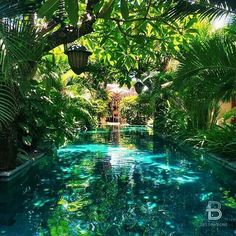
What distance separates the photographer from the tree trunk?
6.64 m

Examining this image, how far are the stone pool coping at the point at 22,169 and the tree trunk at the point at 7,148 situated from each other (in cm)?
17

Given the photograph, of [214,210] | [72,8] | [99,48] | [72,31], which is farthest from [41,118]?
[72,8]

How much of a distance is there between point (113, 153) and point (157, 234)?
7.00 metres

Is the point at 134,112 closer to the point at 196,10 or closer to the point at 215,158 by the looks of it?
the point at 215,158

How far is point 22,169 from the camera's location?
7355 millimetres

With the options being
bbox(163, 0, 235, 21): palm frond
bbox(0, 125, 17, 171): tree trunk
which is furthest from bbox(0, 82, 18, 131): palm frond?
bbox(163, 0, 235, 21): palm frond

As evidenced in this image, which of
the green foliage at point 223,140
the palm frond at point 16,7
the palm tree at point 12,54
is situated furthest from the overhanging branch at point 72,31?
the green foliage at point 223,140

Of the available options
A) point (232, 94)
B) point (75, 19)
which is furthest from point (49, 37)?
point (75, 19)

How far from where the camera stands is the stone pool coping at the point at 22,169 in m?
6.48

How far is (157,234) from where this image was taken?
3.71 m

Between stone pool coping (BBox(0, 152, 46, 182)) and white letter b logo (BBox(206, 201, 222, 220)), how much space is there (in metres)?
3.49

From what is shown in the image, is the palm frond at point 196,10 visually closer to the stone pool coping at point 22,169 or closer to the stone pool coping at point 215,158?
the stone pool coping at point 215,158

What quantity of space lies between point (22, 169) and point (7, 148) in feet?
2.63

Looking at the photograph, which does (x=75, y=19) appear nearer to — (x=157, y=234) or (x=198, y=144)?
(x=157, y=234)
